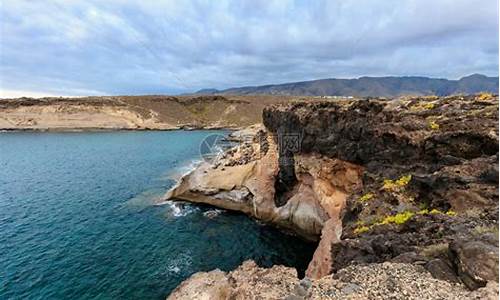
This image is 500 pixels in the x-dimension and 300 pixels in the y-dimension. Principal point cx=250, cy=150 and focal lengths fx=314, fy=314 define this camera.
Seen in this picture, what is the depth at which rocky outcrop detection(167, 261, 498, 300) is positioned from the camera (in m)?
9.48

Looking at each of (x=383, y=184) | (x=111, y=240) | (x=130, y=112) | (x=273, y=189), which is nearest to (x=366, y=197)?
(x=383, y=184)

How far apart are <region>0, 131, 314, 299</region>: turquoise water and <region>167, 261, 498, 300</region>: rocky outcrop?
1086 cm

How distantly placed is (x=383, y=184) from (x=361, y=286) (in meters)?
10.5

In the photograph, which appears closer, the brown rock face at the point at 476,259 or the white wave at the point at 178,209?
the brown rock face at the point at 476,259

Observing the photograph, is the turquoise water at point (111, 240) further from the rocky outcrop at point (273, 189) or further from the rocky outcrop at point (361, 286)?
the rocky outcrop at point (361, 286)

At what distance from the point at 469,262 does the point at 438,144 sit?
11.3 meters

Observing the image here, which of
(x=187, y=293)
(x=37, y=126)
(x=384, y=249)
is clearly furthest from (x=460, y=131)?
(x=37, y=126)

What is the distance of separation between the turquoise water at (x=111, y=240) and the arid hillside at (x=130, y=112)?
9551cm

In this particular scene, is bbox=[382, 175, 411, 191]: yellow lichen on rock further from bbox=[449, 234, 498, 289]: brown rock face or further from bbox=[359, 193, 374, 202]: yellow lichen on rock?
bbox=[449, 234, 498, 289]: brown rock face

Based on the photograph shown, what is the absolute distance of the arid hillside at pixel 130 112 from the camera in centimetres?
14088

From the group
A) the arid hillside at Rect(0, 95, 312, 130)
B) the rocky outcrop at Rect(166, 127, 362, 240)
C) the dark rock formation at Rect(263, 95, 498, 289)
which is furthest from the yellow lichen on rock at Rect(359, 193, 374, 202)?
the arid hillside at Rect(0, 95, 312, 130)

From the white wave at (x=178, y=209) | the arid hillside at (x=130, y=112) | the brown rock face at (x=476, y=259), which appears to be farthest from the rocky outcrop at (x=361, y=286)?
the arid hillside at (x=130, y=112)

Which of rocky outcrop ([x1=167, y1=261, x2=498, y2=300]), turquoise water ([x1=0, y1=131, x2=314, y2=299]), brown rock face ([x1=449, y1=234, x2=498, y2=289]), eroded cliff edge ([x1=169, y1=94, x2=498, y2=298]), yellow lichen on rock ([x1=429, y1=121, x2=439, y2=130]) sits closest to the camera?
brown rock face ([x1=449, y1=234, x2=498, y2=289])

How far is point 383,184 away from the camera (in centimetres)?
1961
